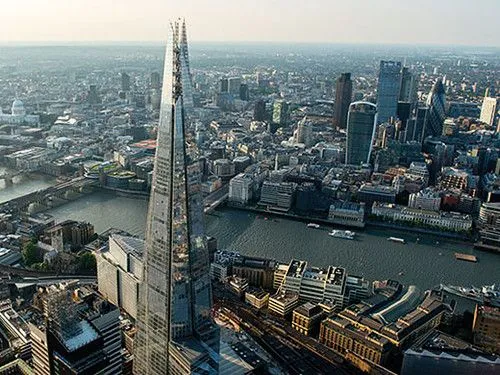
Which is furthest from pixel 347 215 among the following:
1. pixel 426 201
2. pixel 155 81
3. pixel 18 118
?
pixel 155 81

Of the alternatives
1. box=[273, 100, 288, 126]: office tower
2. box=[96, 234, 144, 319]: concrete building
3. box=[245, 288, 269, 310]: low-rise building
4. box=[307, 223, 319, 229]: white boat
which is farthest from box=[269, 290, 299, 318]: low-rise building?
box=[273, 100, 288, 126]: office tower

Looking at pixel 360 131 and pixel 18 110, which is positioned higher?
pixel 360 131

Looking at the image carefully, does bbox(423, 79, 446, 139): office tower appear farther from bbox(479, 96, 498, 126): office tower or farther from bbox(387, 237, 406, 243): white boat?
bbox(387, 237, 406, 243): white boat

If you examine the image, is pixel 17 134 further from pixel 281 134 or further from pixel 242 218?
pixel 242 218

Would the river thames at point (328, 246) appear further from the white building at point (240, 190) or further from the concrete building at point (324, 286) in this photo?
the concrete building at point (324, 286)

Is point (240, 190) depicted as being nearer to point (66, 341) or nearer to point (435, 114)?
point (66, 341)

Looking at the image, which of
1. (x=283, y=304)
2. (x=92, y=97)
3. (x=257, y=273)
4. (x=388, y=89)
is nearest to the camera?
(x=283, y=304)

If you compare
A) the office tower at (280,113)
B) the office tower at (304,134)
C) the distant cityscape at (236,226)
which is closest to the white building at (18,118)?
the distant cityscape at (236,226)
